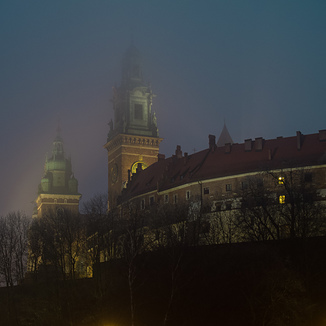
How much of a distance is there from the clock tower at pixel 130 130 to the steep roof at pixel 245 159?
20.6 meters

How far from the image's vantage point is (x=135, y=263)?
58.7m

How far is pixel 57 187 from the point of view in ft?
461

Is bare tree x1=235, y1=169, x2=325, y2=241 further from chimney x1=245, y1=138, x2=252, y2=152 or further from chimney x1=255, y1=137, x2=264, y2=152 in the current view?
chimney x1=245, y1=138, x2=252, y2=152

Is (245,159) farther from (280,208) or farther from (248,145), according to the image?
(280,208)

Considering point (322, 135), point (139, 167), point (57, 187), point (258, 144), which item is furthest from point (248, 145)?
point (57, 187)

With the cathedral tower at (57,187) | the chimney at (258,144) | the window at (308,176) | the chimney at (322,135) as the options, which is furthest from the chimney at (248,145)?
the cathedral tower at (57,187)

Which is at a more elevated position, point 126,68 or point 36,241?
point 126,68

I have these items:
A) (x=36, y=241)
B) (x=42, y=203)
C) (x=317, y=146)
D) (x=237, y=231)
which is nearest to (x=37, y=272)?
(x=36, y=241)

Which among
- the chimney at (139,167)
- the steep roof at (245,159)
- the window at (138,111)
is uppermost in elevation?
the window at (138,111)

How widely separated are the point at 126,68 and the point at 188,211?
171 ft

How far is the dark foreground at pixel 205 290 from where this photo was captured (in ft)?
161

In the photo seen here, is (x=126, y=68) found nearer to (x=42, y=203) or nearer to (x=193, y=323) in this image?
(x=42, y=203)

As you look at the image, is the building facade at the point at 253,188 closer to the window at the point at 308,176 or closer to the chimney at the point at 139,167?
the window at the point at 308,176

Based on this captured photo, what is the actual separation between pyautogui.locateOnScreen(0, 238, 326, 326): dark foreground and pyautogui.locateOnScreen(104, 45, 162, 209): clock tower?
45936 millimetres
